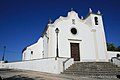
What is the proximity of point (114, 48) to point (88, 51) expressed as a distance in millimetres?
25275

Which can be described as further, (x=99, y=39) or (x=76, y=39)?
(x=99, y=39)

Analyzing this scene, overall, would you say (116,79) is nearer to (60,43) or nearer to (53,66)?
(53,66)

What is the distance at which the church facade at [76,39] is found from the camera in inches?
640

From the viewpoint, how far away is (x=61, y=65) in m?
12.0

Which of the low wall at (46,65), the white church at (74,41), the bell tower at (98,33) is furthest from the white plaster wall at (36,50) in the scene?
the bell tower at (98,33)

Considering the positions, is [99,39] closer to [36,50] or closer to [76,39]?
[76,39]

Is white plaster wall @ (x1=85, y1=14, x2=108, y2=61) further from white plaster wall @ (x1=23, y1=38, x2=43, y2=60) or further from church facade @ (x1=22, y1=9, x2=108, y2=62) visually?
white plaster wall @ (x1=23, y1=38, x2=43, y2=60)

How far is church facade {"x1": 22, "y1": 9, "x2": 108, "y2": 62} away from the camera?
16.3 metres

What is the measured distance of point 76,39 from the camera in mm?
17312

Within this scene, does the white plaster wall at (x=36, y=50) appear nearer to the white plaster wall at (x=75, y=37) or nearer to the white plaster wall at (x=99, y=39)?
the white plaster wall at (x=75, y=37)

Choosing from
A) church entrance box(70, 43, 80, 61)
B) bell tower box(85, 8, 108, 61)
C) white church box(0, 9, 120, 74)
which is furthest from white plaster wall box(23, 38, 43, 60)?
bell tower box(85, 8, 108, 61)

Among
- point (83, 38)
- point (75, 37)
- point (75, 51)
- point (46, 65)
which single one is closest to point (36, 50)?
point (75, 51)

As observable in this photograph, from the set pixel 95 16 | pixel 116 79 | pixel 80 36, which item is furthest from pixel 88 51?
pixel 116 79

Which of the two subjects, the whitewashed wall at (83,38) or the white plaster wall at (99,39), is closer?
the whitewashed wall at (83,38)
